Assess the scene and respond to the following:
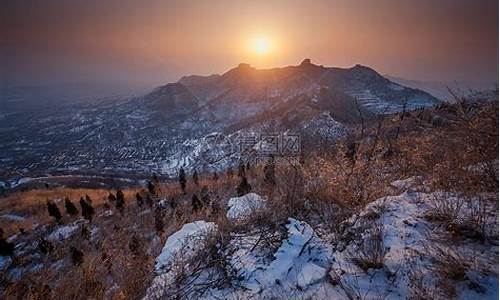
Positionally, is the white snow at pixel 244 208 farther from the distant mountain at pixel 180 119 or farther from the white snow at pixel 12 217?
the distant mountain at pixel 180 119

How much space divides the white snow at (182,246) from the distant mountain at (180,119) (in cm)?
6514

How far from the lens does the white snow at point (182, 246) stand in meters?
3.27

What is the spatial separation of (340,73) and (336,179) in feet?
456

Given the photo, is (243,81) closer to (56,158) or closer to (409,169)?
(56,158)

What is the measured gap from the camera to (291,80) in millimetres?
133000

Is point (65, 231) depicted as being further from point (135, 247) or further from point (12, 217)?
point (12, 217)

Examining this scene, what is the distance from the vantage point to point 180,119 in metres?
132

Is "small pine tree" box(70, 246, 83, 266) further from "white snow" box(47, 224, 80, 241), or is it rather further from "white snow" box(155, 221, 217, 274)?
"white snow" box(47, 224, 80, 241)

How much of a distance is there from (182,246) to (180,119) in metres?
133

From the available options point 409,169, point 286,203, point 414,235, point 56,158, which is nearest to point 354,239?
point 414,235

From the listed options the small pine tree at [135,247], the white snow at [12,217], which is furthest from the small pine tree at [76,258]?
the white snow at [12,217]

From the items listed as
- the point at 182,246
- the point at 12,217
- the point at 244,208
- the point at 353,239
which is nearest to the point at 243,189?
the point at 244,208

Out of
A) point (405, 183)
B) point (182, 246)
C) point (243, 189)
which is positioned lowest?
point (243, 189)

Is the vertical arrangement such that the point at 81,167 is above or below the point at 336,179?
below
